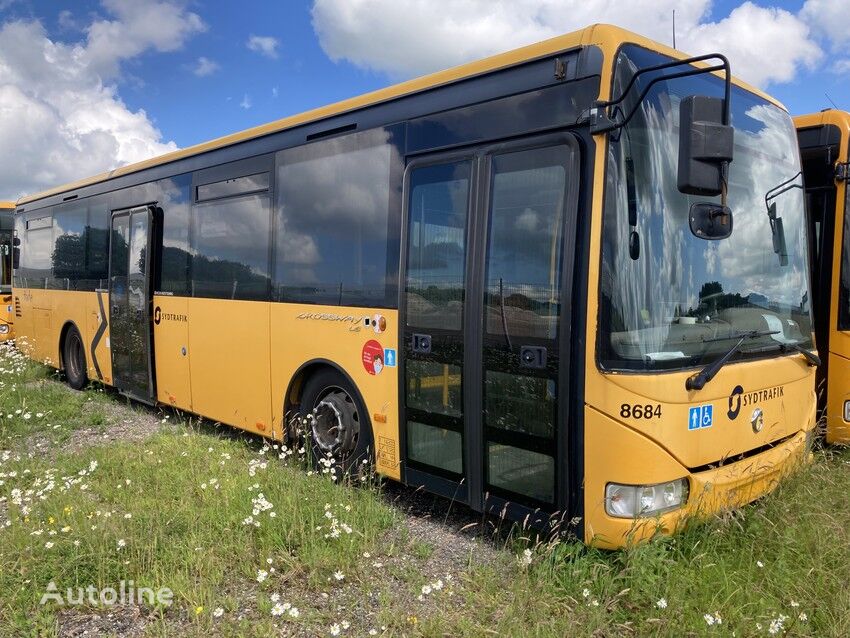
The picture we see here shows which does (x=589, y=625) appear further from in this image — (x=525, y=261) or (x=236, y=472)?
(x=236, y=472)

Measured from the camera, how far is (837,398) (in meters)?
5.77

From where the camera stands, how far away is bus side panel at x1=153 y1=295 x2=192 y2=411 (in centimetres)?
752

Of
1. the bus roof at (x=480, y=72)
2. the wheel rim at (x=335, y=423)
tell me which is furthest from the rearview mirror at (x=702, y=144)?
the wheel rim at (x=335, y=423)

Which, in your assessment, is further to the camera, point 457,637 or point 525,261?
point 525,261

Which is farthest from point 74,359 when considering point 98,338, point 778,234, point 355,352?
point 778,234

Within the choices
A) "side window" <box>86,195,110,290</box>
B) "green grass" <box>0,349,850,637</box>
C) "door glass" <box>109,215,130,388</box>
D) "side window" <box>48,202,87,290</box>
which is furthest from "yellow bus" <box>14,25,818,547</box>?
"side window" <box>48,202,87,290</box>

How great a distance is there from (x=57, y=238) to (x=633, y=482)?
9969 mm

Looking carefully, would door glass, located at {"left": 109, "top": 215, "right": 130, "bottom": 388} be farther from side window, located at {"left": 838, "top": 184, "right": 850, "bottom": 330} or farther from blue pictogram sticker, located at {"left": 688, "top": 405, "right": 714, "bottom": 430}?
side window, located at {"left": 838, "top": 184, "right": 850, "bottom": 330}

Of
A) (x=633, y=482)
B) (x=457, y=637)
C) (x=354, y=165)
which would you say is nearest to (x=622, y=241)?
(x=633, y=482)

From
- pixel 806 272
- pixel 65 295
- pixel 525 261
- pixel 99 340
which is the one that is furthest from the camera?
pixel 65 295

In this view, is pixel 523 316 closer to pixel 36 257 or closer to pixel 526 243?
pixel 526 243

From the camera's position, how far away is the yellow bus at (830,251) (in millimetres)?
5789

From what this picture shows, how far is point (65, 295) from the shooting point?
1048 centimetres

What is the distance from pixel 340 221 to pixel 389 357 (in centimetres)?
127
